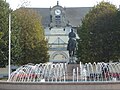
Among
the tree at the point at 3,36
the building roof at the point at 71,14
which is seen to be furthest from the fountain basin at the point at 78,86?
the building roof at the point at 71,14

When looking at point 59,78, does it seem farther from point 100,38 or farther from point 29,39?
point 29,39

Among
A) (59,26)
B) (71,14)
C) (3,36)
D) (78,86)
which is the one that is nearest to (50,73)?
(78,86)

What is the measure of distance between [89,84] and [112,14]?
24722 millimetres

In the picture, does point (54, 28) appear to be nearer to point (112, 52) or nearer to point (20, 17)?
point (20, 17)

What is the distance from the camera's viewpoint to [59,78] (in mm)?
22594

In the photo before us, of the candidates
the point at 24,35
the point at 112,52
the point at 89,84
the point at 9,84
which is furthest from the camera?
the point at 24,35

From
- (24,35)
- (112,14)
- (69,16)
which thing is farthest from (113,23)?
(69,16)

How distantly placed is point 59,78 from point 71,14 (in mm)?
48069

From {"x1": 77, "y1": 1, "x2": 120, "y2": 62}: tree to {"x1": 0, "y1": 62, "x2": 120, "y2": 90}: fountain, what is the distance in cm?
1019

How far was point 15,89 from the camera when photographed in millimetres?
17547

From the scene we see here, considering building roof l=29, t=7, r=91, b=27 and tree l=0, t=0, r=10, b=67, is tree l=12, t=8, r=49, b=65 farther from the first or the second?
building roof l=29, t=7, r=91, b=27

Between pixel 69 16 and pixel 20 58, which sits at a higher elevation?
pixel 69 16

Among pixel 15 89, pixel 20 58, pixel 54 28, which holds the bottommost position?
pixel 15 89

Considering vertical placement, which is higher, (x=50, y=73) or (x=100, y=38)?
(x=100, y=38)
